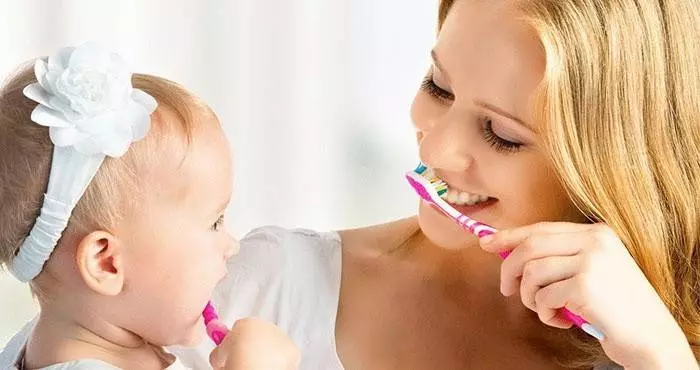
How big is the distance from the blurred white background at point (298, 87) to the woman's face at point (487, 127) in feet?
2.34

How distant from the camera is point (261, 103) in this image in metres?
2.17

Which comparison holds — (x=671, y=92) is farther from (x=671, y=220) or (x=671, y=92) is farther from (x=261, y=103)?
(x=261, y=103)

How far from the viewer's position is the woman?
134cm

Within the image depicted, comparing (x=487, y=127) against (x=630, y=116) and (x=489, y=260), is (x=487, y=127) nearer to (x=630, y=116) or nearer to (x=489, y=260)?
(x=630, y=116)

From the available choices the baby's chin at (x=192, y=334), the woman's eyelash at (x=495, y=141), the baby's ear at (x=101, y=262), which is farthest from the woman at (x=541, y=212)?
the baby's ear at (x=101, y=262)

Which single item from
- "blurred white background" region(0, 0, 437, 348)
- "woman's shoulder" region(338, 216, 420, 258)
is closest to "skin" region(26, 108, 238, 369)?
"woman's shoulder" region(338, 216, 420, 258)

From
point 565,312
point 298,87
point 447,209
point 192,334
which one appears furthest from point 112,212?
point 298,87

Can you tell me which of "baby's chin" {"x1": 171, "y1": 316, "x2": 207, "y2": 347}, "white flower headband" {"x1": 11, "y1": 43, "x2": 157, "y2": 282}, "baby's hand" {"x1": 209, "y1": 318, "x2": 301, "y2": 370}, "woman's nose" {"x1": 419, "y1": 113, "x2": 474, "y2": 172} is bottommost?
"baby's chin" {"x1": 171, "y1": 316, "x2": 207, "y2": 347}

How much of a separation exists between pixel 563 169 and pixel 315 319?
0.40 metres

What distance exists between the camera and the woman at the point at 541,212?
134cm

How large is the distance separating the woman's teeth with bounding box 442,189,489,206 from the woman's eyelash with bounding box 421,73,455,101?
0.40 ft

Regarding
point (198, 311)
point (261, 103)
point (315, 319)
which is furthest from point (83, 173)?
point (261, 103)

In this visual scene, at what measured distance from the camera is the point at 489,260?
1645 millimetres

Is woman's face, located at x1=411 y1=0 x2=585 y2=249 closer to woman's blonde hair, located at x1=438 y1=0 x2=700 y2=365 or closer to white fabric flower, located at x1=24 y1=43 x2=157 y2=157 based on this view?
woman's blonde hair, located at x1=438 y1=0 x2=700 y2=365
